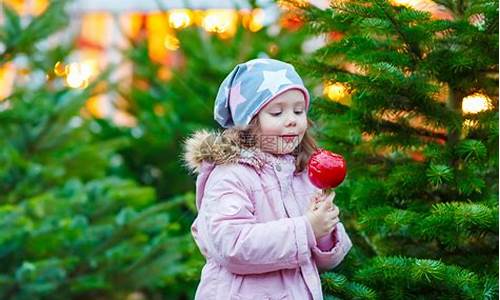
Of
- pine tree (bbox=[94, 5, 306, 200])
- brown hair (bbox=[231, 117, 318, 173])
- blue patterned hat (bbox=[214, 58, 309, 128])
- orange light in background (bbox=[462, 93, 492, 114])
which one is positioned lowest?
pine tree (bbox=[94, 5, 306, 200])

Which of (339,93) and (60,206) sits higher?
(339,93)

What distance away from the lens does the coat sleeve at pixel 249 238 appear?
3.09 m

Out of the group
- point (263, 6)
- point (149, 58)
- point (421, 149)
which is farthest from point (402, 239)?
point (149, 58)

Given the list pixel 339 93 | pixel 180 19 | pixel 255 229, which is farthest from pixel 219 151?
pixel 180 19

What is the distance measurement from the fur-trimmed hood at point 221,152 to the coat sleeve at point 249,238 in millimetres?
122

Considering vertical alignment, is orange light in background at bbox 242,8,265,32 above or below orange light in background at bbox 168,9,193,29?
above

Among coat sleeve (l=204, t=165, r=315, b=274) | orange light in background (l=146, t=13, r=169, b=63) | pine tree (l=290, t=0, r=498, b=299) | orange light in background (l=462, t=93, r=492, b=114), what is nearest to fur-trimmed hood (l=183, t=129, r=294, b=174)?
coat sleeve (l=204, t=165, r=315, b=274)

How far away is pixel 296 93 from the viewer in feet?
10.7

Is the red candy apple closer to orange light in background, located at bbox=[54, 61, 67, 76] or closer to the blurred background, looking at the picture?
the blurred background

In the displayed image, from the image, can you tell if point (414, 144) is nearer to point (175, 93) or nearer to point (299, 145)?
point (299, 145)

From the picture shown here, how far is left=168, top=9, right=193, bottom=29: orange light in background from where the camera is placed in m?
7.73

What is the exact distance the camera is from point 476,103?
4.03 meters

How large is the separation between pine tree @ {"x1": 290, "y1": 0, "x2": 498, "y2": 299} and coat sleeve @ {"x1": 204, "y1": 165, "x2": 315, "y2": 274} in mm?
539

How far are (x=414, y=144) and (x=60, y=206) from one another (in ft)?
9.85
